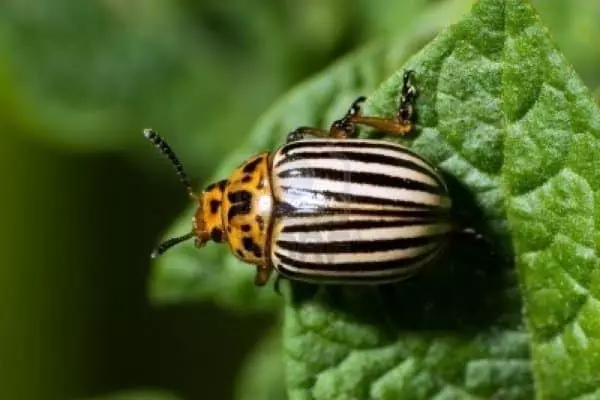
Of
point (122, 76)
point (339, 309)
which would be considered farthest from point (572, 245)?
point (122, 76)

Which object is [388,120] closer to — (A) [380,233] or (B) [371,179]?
(B) [371,179]

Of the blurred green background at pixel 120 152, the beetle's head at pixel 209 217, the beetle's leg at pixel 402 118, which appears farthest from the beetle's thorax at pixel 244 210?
the blurred green background at pixel 120 152

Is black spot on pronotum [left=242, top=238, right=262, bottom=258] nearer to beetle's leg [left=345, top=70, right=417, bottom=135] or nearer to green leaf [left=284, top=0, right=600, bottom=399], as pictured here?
green leaf [left=284, top=0, right=600, bottom=399]

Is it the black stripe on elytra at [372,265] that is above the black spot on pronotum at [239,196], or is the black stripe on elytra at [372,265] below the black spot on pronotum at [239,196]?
below

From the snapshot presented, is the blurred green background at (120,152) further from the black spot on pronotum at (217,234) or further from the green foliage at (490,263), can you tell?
Answer: the green foliage at (490,263)

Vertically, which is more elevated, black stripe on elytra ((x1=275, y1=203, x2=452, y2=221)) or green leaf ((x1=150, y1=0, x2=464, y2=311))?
green leaf ((x1=150, y1=0, x2=464, y2=311))

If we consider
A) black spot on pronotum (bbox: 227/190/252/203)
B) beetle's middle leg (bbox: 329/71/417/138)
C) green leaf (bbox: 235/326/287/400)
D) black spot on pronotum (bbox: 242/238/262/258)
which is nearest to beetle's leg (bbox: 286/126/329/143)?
beetle's middle leg (bbox: 329/71/417/138)
